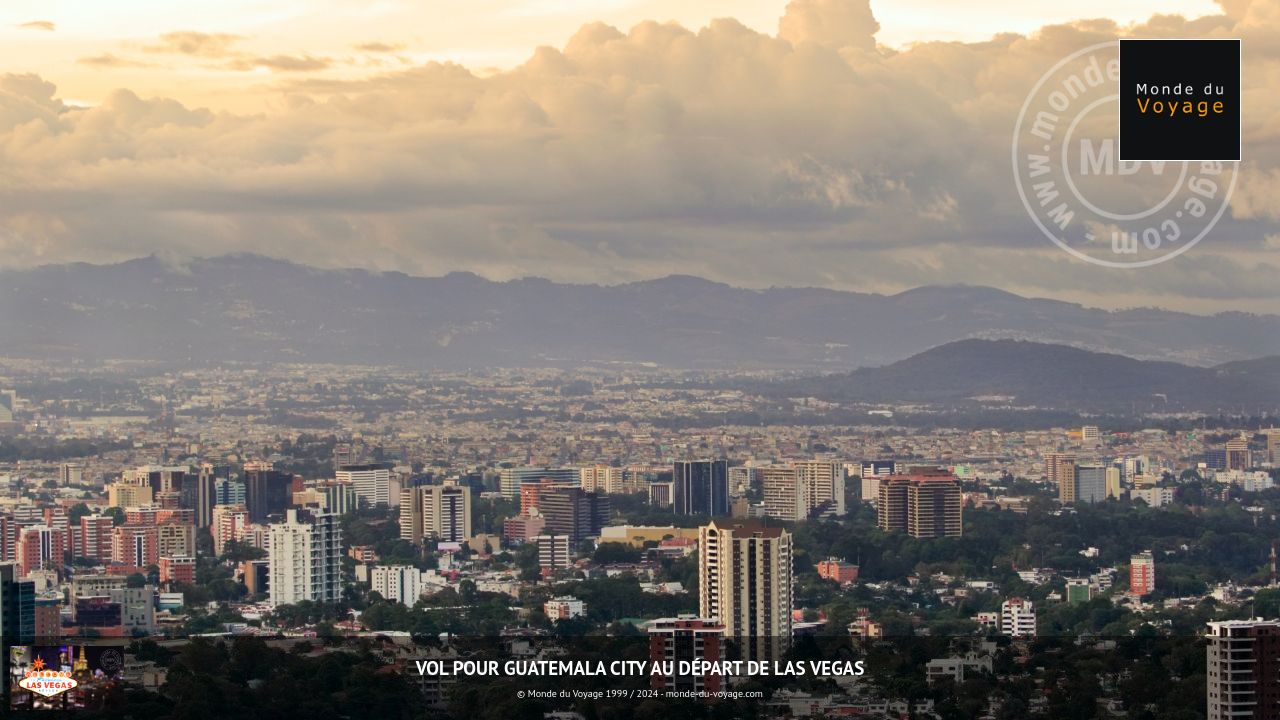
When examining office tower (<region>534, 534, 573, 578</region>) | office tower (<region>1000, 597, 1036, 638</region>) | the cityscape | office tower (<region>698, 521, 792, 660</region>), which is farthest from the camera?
office tower (<region>534, 534, 573, 578</region>)

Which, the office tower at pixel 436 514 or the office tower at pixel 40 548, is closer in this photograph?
the office tower at pixel 40 548

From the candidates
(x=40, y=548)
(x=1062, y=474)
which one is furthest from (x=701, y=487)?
(x=40, y=548)

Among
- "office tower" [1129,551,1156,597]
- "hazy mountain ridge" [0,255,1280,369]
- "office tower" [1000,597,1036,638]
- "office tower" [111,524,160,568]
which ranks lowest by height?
"office tower" [1129,551,1156,597]

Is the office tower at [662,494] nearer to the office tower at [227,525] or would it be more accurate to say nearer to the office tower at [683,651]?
the office tower at [227,525]

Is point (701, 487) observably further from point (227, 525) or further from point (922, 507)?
point (227, 525)

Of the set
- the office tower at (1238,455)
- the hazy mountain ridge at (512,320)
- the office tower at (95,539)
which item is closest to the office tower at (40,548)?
the office tower at (95,539)

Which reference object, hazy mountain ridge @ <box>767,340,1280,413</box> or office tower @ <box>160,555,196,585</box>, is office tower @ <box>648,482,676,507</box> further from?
hazy mountain ridge @ <box>767,340,1280,413</box>

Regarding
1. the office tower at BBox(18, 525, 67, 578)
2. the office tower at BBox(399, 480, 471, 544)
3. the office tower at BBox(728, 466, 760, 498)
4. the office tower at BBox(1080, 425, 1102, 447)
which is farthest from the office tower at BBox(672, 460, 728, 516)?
the office tower at BBox(1080, 425, 1102, 447)
